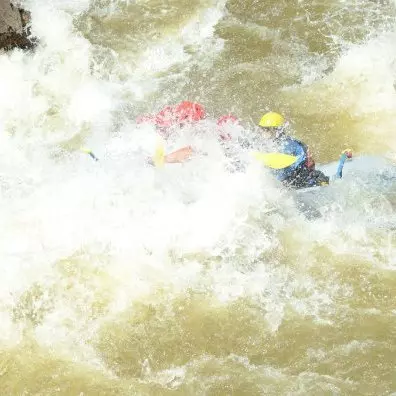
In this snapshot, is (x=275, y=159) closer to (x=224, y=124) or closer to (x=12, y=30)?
(x=224, y=124)

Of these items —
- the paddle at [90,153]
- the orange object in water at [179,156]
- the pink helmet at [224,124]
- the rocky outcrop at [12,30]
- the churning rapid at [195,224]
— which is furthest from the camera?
the rocky outcrop at [12,30]

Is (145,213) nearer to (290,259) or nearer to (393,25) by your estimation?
(290,259)

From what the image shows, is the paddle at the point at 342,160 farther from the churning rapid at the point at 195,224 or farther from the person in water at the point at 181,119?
the person in water at the point at 181,119

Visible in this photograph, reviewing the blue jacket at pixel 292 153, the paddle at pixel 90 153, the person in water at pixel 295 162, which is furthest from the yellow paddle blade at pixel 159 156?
the blue jacket at pixel 292 153

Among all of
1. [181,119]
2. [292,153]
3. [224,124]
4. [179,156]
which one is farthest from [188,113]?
[292,153]

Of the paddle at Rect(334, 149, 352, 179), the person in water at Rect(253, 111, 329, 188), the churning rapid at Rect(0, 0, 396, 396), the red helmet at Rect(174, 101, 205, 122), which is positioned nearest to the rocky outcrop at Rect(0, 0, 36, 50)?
the churning rapid at Rect(0, 0, 396, 396)

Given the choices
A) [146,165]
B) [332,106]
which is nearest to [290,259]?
[146,165]
